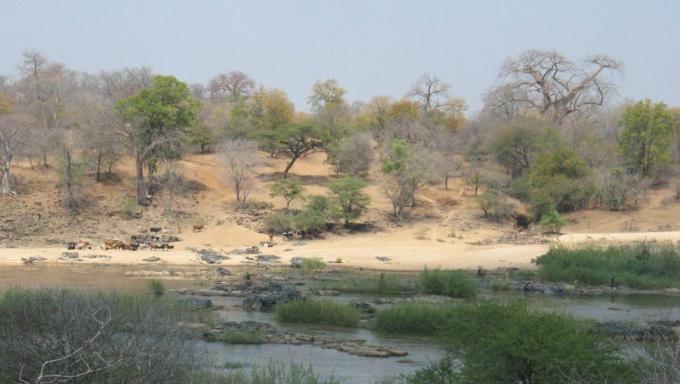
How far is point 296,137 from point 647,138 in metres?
24.2

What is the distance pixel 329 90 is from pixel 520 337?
232 feet

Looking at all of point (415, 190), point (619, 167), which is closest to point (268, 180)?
point (415, 190)

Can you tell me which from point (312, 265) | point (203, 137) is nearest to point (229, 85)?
point (203, 137)

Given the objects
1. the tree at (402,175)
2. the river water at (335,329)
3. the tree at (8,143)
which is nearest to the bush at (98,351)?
the river water at (335,329)

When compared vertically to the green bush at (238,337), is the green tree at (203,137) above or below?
above

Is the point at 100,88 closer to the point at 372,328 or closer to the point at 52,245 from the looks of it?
the point at 52,245

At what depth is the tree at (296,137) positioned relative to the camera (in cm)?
5294

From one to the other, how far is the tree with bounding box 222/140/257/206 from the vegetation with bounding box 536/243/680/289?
20859 millimetres

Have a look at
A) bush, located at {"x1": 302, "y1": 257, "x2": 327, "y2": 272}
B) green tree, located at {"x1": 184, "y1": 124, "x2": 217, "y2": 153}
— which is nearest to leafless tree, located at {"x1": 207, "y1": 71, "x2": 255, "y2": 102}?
green tree, located at {"x1": 184, "y1": 124, "x2": 217, "y2": 153}

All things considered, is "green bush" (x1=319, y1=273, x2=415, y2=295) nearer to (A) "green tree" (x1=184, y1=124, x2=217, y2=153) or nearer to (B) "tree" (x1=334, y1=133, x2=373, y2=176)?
(B) "tree" (x1=334, y1=133, x2=373, y2=176)

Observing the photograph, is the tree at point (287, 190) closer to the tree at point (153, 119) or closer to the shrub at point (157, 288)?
the tree at point (153, 119)

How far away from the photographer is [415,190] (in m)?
48.9

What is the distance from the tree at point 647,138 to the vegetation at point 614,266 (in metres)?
20.0

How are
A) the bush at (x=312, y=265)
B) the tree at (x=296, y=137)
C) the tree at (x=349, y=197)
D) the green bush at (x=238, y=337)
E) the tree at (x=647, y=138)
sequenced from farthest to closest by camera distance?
the tree at (x=296, y=137)
the tree at (x=647, y=138)
the tree at (x=349, y=197)
the bush at (x=312, y=265)
the green bush at (x=238, y=337)
